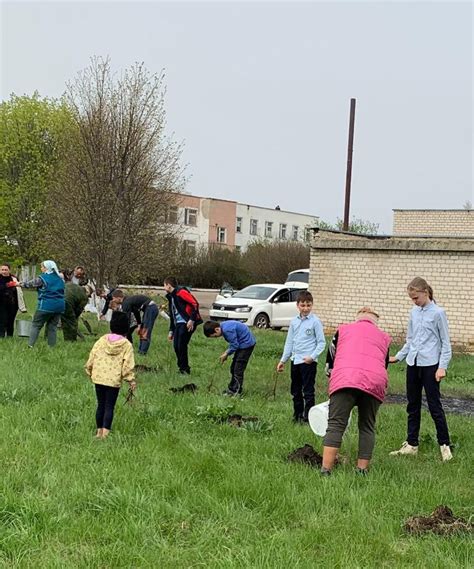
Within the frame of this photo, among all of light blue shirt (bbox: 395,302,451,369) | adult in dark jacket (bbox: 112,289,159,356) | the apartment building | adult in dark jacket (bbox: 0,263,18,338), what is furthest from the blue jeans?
the apartment building

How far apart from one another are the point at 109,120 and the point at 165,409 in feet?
63.4

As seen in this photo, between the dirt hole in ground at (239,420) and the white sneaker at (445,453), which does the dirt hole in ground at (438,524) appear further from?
the dirt hole in ground at (239,420)

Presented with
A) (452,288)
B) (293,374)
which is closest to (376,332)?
(293,374)

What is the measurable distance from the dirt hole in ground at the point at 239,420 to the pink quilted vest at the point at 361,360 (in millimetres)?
1826

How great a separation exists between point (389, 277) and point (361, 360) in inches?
496

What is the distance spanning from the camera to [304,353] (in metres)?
8.16

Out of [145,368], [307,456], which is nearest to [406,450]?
[307,456]

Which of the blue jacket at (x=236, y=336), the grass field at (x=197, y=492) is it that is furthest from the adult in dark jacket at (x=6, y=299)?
the blue jacket at (x=236, y=336)

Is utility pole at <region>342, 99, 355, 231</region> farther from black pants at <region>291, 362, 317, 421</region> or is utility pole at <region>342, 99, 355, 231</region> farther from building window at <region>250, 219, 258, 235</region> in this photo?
building window at <region>250, 219, 258, 235</region>

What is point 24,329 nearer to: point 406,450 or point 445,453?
point 406,450

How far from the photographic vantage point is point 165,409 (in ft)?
25.5

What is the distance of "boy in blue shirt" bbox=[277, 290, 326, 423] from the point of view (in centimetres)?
812

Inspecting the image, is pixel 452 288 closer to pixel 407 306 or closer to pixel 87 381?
pixel 407 306

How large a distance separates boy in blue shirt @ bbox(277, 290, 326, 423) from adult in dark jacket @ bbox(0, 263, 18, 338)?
7.23 m
